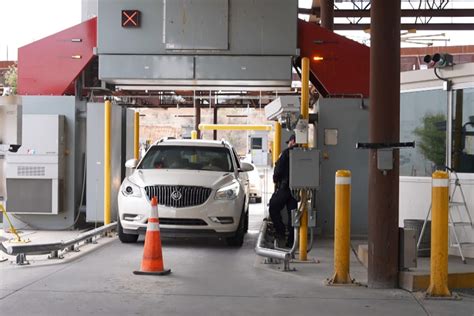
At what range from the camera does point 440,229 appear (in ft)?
22.8

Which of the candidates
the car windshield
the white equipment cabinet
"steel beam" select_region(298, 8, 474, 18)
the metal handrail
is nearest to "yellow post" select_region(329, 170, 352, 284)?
the metal handrail

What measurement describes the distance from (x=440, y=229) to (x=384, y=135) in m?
1.25

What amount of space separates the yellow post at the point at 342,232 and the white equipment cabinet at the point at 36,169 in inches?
255

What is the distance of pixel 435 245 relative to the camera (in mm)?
6980

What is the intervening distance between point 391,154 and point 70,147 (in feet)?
24.0

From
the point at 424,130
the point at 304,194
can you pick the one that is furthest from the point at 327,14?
the point at 304,194

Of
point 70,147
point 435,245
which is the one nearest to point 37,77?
point 70,147

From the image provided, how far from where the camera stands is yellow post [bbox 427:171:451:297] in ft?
22.7

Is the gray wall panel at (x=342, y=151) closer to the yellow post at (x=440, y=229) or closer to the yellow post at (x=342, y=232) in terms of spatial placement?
the yellow post at (x=342, y=232)

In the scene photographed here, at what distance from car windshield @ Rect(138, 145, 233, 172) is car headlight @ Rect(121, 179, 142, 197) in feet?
2.60

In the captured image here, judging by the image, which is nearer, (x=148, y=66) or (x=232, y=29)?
(x=232, y=29)

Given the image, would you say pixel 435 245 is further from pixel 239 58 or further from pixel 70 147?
pixel 70 147

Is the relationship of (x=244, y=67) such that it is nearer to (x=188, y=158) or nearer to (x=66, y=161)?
(x=188, y=158)

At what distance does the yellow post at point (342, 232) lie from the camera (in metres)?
7.68
